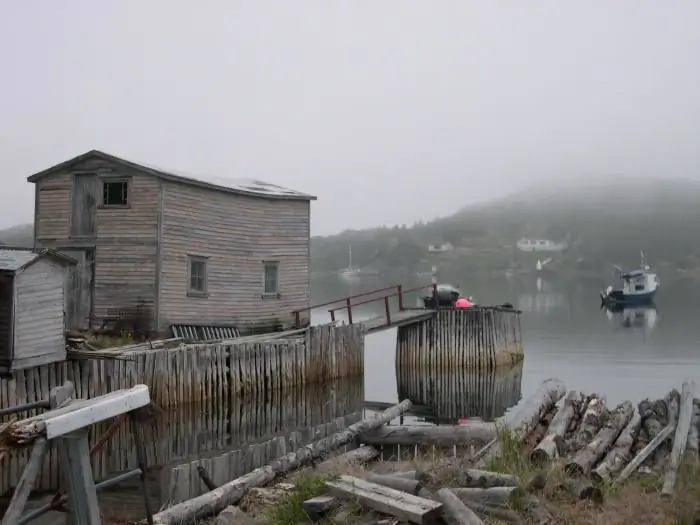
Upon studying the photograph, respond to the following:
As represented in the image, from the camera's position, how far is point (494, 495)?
29.7 ft

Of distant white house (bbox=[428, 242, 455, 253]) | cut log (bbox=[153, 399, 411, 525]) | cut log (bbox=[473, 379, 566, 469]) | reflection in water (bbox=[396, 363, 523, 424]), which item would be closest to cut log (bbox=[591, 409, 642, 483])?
cut log (bbox=[473, 379, 566, 469])

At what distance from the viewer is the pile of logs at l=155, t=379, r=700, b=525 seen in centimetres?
888

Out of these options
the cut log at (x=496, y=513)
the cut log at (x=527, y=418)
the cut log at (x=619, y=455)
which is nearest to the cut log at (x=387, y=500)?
the cut log at (x=496, y=513)

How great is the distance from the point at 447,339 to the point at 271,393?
9317 millimetres

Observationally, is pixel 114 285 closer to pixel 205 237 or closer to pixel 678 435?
pixel 205 237

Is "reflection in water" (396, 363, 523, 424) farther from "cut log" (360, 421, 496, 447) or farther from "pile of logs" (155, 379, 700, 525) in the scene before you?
"cut log" (360, 421, 496, 447)

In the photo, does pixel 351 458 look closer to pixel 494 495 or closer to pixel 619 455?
pixel 619 455

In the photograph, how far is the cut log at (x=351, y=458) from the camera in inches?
483

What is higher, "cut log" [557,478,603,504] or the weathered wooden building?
the weathered wooden building

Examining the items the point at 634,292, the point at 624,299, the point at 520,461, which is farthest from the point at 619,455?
the point at 634,292

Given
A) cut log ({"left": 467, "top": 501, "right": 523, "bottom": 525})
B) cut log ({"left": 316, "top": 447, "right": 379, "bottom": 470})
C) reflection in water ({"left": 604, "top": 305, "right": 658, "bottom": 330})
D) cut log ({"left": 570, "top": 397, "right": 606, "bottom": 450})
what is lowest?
reflection in water ({"left": 604, "top": 305, "right": 658, "bottom": 330})

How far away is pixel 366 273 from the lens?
18012 centimetres

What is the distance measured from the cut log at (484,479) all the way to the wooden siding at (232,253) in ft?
62.3

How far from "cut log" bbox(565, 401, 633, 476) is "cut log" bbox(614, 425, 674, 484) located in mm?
432
